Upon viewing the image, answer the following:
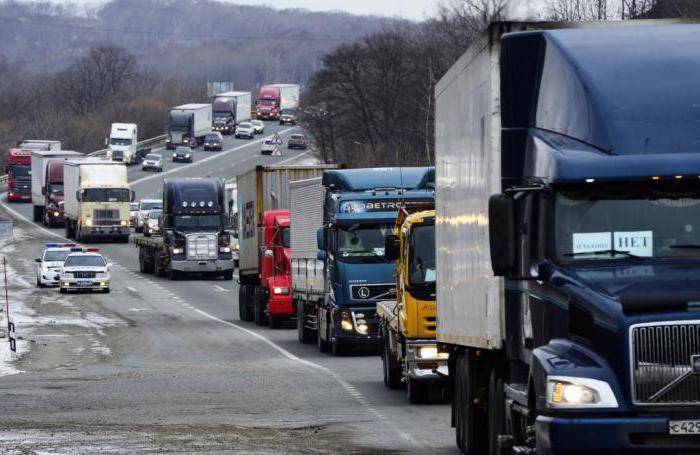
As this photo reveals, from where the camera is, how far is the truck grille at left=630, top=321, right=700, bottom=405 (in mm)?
10648

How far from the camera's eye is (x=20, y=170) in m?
120

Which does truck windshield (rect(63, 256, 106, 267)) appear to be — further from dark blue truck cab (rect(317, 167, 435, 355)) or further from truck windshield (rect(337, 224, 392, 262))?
truck windshield (rect(337, 224, 392, 262))

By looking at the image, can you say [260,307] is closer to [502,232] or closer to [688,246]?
[502,232]

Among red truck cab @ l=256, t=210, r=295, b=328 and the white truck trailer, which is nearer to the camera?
the white truck trailer

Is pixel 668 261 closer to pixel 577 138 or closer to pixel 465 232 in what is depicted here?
pixel 577 138

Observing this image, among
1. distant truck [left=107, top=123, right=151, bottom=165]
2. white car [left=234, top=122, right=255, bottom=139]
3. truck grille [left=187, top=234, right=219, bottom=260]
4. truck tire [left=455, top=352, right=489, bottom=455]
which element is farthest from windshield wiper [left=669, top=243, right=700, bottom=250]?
white car [left=234, top=122, right=255, bottom=139]

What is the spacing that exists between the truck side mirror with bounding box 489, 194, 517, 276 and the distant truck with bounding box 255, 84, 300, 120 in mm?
171074

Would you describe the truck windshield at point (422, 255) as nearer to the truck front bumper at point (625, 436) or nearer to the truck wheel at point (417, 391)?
the truck wheel at point (417, 391)

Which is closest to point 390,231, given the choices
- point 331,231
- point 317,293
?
point 331,231

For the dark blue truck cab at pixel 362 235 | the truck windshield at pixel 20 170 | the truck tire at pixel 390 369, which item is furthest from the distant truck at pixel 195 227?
the truck windshield at pixel 20 170

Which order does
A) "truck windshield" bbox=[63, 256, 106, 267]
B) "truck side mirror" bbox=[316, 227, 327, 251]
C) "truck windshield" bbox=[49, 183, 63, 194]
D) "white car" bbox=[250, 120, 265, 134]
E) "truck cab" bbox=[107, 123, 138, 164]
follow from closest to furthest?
1. "truck side mirror" bbox=[316, 227, 327, 251]
2. "truck windshield" bbox=[63, 256, 106, 267]
3. "truck windshield" bbox=[49, 183, 63, 194]
4. "truck cab" bbox=[107, 123, 138, 164]
5. "white car" bbox=[250, 120, 265, 134]

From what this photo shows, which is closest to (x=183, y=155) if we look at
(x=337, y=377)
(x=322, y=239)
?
(x=322, y=239)

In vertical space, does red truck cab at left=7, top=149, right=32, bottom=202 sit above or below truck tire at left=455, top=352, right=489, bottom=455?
above

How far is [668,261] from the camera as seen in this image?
11.3 meters
